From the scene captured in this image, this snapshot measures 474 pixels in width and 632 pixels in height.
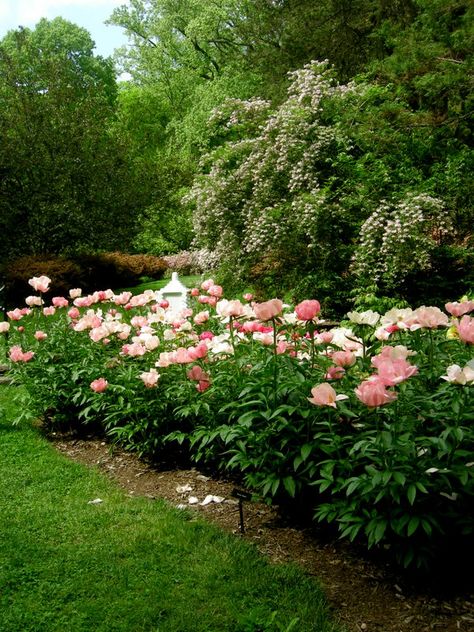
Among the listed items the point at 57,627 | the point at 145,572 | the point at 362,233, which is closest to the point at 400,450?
the point at 145,572

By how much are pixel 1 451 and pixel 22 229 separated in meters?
11.6

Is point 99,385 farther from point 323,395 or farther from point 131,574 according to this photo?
point 323,395

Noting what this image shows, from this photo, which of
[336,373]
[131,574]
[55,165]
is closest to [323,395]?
[336,373]

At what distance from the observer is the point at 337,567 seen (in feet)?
9.19

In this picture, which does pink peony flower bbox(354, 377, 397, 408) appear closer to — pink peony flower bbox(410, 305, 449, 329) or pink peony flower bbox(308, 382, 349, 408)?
pink peony flower bbox(308, 382, 349, 408)

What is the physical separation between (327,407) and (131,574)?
115cm

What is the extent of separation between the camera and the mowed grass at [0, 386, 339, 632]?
8.07ft

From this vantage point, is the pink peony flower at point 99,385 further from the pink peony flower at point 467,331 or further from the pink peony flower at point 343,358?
the pink peony flower at point 467,331

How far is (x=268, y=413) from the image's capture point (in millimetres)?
2963

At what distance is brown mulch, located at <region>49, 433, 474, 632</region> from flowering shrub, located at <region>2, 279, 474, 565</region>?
0.13m

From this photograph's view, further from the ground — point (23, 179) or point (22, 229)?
point (23, 179)

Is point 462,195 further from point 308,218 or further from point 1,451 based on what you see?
point 1,451

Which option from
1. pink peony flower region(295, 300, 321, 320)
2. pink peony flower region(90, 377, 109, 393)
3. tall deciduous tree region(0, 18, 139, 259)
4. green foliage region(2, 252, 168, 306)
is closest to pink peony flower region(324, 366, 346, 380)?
pink peony flower region(295, 300, 321, 320)

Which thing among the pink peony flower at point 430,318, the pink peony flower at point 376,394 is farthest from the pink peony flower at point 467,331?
the pink peony flower at point 376,394
